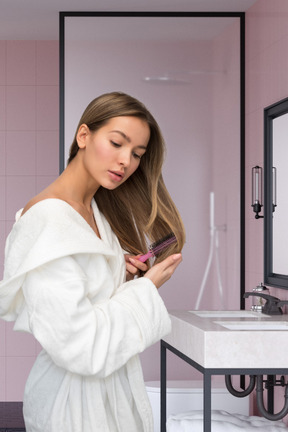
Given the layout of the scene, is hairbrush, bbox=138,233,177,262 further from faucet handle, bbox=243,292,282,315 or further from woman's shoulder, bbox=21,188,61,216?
faucet handle, bbox=243,292,282,315

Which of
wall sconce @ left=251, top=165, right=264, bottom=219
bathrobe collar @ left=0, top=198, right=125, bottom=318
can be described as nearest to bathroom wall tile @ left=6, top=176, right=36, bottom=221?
wall sconce @ left=251, top=165, right=264, bottom=219

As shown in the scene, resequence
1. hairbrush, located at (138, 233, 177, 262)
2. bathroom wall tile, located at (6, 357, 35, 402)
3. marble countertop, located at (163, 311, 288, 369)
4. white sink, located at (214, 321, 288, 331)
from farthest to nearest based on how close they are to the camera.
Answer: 1. bathroom wall tile, located at (6, 357, 35, 402)
2. white sink, located at (214, 321, 288, 331)
3. marble countertop, located at (163, 311, 288, 369)
4. hairbrush, located at (138, 233, 177, 262)

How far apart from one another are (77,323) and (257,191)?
2.80 m

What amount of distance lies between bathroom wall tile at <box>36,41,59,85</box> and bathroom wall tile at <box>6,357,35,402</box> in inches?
80.7

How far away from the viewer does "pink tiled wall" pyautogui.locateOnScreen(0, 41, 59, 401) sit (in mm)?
5316

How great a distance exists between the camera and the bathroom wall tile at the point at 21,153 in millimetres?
5320

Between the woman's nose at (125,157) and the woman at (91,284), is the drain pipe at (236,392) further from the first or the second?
the woman's nose at (125,157)

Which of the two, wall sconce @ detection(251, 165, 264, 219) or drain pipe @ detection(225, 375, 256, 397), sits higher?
wall sconce @ detection(251, 165, 264, 219)

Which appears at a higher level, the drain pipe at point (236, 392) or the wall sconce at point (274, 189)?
the wall sconce at point (274, 189)

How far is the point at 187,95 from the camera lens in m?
4.42

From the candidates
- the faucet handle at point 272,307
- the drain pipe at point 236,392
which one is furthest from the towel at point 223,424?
the faucet handle at point 272,307

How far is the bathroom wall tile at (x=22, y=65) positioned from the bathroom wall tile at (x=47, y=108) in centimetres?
11

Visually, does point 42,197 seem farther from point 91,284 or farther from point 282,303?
point 282,303

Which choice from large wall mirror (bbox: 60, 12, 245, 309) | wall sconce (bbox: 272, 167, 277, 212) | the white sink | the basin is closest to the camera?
the white sink
